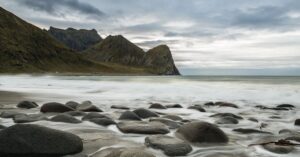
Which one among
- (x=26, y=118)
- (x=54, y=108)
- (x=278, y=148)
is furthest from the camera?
(x=54, y=108)

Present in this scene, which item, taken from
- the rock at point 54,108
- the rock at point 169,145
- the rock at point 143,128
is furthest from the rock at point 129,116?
the rock at point 169,145

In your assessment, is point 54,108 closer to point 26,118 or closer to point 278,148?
point 26,118

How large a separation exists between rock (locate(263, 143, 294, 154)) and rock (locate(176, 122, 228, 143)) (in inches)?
31.9

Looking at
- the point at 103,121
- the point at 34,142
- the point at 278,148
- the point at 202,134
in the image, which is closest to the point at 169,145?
the point at 202,134

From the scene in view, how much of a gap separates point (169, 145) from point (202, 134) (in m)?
1.12

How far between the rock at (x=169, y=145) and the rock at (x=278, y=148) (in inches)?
54.4

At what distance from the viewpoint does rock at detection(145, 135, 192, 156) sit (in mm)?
5294

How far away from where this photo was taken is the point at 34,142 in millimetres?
4934

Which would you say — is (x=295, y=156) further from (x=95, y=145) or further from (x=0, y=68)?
(x=0, y=68)

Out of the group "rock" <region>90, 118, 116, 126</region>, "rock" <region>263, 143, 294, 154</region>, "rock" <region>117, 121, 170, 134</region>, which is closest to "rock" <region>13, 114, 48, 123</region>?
"rock" <region>90, 118, 116, 126</region>

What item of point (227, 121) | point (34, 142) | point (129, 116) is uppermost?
point (34, 142)

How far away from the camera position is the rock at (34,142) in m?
4.82

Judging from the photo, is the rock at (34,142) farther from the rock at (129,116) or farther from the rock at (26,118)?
the rock at (129,116)

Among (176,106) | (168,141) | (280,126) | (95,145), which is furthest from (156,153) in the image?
(176,106)
